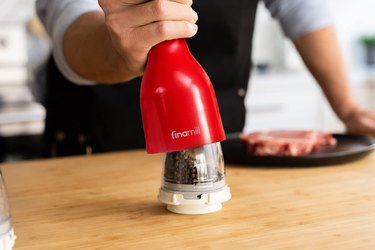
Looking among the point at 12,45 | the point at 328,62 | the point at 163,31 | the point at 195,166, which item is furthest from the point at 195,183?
the point at 12,45

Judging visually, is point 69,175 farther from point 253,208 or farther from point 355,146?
point 355,146

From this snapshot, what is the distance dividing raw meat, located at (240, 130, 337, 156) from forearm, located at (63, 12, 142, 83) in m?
0.26

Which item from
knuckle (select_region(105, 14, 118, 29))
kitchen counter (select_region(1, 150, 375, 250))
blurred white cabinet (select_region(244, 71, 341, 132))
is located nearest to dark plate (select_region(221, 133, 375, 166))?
kitchen counter (select_region(1, 150, 375, 250))

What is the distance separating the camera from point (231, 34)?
1.39 metres

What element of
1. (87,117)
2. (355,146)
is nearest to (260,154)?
(355,146)

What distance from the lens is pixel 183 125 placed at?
61cm

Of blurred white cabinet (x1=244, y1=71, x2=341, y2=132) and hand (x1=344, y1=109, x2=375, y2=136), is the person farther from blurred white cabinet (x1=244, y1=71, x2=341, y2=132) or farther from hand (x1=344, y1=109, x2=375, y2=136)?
blurred white cabinet (x1=244, y1=71, x2=341, y2=132)

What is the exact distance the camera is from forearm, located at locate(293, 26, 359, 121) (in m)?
1.43

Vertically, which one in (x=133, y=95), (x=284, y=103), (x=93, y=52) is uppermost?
(x=93, y=52)

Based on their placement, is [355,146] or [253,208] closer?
[253,208]

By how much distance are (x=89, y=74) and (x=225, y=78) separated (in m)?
0.45

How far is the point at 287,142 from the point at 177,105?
0.41 metres

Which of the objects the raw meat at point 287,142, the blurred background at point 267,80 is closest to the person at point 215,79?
the raw meat at point 287,142

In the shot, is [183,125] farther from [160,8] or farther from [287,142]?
[287,142]
